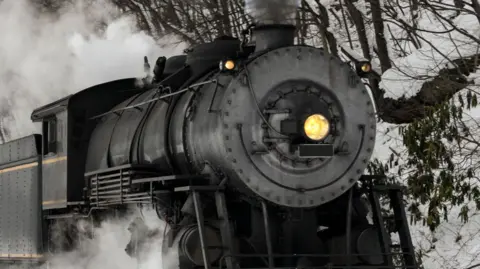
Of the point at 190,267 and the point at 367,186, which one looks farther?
the point at 367,186

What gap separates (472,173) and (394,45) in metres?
7.85

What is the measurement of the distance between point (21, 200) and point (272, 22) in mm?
5210

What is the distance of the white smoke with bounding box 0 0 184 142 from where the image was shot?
12.6 m

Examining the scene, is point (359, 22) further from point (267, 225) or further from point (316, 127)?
point (267, 225)

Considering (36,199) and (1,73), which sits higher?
(1,73)

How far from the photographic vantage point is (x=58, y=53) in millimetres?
16922

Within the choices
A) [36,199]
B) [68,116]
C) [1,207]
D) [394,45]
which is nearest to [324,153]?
[68,116]

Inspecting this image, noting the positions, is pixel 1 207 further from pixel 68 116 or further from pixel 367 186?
pixel 367 186

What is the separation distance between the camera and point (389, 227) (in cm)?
788

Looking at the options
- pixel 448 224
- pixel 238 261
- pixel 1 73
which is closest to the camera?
pixel 238 261

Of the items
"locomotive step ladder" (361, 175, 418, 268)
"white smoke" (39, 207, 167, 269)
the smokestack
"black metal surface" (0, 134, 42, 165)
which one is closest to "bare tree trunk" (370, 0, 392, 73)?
"black metal surface" (0, 134, 42, 165)

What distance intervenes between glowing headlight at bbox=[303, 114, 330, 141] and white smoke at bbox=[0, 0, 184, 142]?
18.7 feet

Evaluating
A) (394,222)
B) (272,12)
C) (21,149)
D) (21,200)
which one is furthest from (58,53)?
(394,222)

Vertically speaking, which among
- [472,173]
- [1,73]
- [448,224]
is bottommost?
[448,224]
